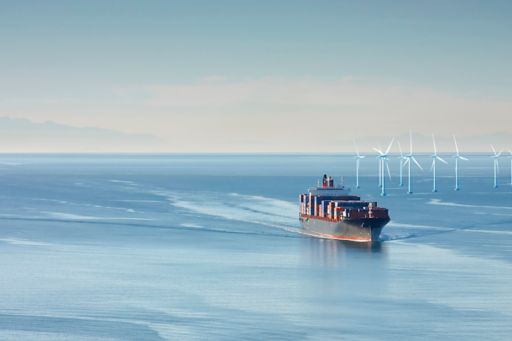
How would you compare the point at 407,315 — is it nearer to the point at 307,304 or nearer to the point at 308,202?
the point at 307,304

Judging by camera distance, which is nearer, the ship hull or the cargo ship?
the ship hull

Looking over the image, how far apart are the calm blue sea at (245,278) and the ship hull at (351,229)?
1780 millimetres

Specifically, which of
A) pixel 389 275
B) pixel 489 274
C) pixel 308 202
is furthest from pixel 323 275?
pixel 308 202

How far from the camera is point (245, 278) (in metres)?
75.2

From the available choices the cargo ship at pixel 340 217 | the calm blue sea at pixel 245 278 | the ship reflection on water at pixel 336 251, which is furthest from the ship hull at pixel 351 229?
the calm blue sea at pixel 245 278

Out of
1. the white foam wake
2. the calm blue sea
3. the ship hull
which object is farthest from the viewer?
the white foam wake

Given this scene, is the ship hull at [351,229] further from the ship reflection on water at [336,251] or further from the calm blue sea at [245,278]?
the calm blue sea at [245,278]

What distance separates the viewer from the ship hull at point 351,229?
329 feet

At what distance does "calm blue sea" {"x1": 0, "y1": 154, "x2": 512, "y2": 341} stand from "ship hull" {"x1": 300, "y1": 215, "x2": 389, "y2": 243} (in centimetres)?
178

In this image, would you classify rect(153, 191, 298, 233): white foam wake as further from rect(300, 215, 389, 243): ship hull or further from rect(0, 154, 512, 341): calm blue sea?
rect(300, 215, 389, 243): ship hull

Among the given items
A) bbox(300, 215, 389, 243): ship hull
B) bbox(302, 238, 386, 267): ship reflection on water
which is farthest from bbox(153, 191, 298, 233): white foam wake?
bbox(302, 238, 386, 267): ship reflection on water

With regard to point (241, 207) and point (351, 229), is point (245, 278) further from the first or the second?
point (241, 207)

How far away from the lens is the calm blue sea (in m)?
58.4

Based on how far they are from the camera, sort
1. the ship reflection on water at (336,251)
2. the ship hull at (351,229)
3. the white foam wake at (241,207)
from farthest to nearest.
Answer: the white foam wake at (241,207) → the ship hull at (351,229) → the ship reflection on water at (336,251)
